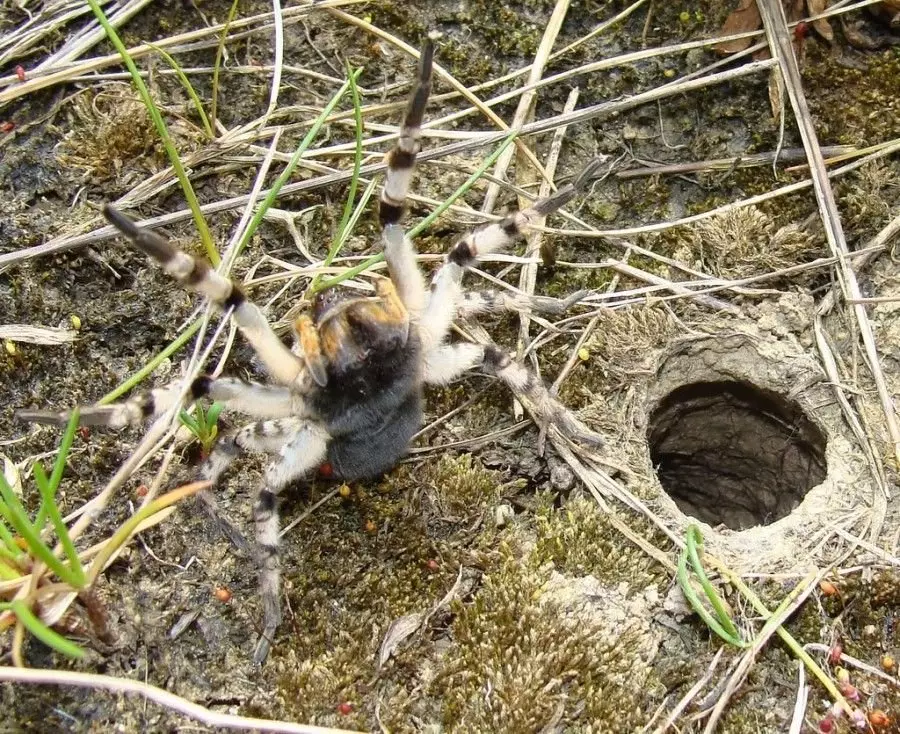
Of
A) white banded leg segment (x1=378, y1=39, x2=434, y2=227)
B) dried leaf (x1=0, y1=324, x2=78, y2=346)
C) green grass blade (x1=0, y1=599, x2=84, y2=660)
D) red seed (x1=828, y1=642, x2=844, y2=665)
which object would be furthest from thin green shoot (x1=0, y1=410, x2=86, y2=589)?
red seed (x1=828, y1=642, x2=844, y2=665)

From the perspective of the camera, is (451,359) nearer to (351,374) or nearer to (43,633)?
(351,374)

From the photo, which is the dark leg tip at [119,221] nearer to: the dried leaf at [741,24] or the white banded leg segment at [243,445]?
the white banded leg segment at [243,445]

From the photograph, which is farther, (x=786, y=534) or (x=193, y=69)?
(x=193, y=69)

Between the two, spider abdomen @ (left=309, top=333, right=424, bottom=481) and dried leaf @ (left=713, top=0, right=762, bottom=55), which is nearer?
spider abdomen @ (left=309, top=333, right=424, bottom=481)

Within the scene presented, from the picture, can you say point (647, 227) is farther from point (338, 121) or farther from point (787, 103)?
point (338, 121)

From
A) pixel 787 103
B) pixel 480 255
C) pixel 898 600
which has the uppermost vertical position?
pixel 480 255

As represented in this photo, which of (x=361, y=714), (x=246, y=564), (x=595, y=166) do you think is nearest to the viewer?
(x=361, y=714)

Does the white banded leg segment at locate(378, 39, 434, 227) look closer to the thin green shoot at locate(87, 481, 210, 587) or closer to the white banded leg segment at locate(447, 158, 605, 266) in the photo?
the white banded leg segment at locate(447, 158, 605, 266)

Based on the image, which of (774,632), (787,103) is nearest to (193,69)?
(787,103)
